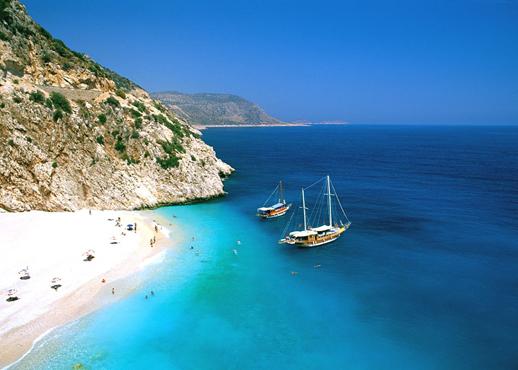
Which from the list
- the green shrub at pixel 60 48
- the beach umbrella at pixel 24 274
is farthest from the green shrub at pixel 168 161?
the beach umbrella at pixel 24 274

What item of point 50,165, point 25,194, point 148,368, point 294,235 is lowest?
point 148,368

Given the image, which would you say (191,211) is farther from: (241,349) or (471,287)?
(471,287)

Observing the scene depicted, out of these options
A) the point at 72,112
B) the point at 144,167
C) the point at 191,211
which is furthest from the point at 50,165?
the point at 191,211

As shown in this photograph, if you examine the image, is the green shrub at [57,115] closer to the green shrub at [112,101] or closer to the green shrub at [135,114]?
the green shrub at [112,101]

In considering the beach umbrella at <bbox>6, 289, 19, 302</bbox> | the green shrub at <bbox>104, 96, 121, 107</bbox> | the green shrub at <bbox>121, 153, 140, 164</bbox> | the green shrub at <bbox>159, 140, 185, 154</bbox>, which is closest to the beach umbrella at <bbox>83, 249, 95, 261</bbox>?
the beach umbrella at <bbox>6, 289, 19, 302</bbox>

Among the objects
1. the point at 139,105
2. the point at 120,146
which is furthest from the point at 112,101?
the point at 120,146

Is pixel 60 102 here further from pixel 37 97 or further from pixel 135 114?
pixel 135 114
